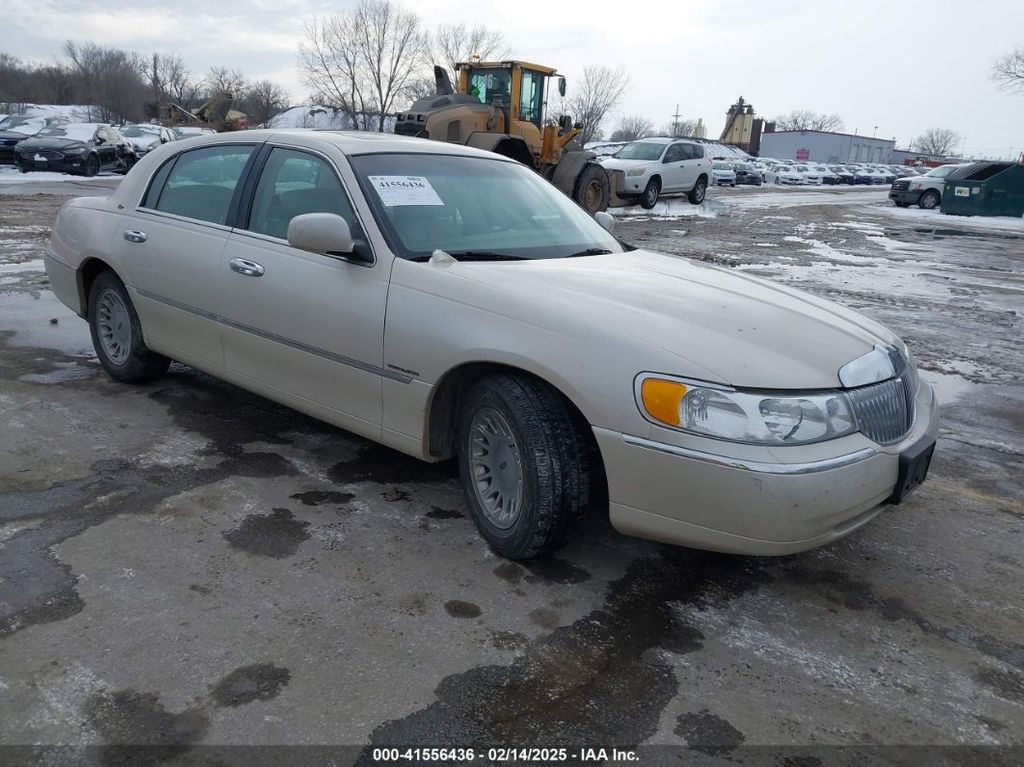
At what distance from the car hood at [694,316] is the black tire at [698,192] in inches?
876

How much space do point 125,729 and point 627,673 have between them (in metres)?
1.44

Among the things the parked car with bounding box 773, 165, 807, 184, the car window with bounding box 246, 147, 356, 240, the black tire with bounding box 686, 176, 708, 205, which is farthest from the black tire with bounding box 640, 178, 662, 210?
the parked car with bounding box 773, 165, 807, 184

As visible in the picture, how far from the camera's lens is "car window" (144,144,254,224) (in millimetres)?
4246

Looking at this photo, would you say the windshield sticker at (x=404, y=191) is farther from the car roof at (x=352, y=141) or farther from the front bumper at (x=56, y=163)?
the front bumper at (x=56, y=163)

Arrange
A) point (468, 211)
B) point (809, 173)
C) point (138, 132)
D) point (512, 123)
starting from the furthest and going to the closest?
1. point (809, 173)
2. point (138, 132)
3. point (512, 123)
4. point (468, 211)

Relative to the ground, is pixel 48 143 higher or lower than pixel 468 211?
higher

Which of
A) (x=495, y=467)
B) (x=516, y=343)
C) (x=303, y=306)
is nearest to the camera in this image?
(x=516, y=343)

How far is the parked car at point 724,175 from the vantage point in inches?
1544

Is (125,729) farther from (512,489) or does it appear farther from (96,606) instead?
(512,489)

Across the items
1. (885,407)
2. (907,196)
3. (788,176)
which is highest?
(788,176)

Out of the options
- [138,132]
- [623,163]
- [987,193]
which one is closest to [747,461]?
[623,163]

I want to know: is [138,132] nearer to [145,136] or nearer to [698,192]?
[145,136]

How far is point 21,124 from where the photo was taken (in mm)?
24797

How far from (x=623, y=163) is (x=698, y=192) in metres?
4.12
